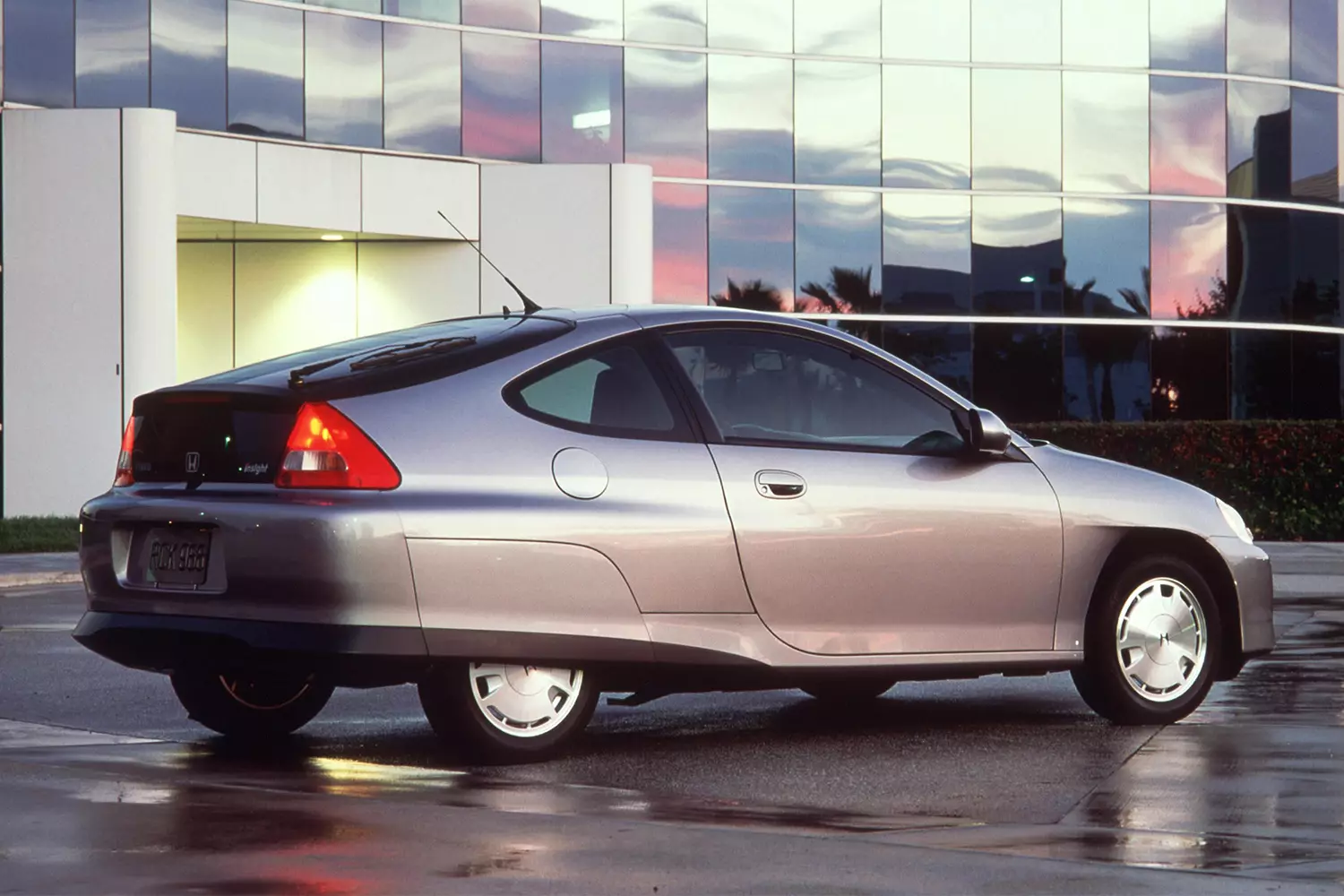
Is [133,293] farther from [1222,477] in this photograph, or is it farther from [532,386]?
[532,386]

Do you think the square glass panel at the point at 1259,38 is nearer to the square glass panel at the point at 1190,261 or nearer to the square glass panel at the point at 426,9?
the square glass panel at the point at 1190,261

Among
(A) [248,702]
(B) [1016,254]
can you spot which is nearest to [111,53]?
(B) [1016,254]

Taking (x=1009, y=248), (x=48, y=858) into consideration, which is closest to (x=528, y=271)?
(x=1009, y=248)

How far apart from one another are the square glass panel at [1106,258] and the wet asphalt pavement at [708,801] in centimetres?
2585

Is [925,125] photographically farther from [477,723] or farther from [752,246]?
[477,723]

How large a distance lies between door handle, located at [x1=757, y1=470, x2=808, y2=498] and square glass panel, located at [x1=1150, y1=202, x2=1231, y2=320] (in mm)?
28768

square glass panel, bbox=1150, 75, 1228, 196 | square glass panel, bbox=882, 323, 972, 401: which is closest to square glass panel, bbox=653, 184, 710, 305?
square glass panel, bbox=882, 323, 972, 401

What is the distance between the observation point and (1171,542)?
8.53 metres

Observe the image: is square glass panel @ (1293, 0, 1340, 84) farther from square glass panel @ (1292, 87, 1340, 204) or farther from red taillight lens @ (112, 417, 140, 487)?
red taillight lens @ (112, 417, 140, 487)

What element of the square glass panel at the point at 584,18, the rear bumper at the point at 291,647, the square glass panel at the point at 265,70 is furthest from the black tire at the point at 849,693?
the square glass panel at the point at 584,18

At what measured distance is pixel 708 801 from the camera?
652 centimetres

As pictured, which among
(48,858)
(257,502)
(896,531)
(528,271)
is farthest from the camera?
(528,271)

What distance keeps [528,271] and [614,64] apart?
13.5 ft

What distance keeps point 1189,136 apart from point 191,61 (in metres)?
16.2
